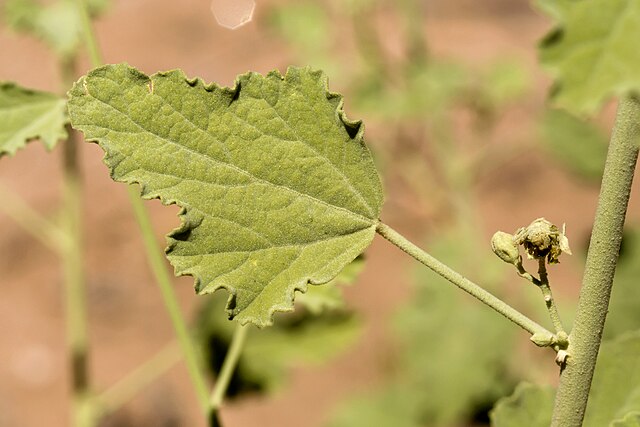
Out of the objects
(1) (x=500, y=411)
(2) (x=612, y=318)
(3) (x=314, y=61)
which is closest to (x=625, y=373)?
(1) (x=500, y=411)

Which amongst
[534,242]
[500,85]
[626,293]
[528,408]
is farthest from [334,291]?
[500,85]

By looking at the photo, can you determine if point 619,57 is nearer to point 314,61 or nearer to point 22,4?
point 22,4

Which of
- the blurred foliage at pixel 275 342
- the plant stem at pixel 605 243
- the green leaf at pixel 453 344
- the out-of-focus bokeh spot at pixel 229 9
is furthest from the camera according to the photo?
the green leaf at pixel 453 344

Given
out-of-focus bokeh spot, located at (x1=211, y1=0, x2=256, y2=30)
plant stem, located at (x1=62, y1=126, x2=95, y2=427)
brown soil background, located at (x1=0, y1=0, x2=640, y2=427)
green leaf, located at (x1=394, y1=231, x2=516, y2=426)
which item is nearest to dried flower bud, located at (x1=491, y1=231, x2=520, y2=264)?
out-of-focus bokeh spot, located at (x1=211, y1=0, x2=256, y2=30)

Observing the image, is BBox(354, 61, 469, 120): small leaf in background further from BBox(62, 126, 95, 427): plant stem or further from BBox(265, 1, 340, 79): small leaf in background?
BBox(62, 126, 95, 427): plant stem

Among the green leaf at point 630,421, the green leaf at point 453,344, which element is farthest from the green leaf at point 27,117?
the green leaf at point 453,344

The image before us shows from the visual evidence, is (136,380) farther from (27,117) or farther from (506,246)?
(506,246)

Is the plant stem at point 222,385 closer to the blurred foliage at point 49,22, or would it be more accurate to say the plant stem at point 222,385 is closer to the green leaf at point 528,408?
the green leaf at point 528,408
